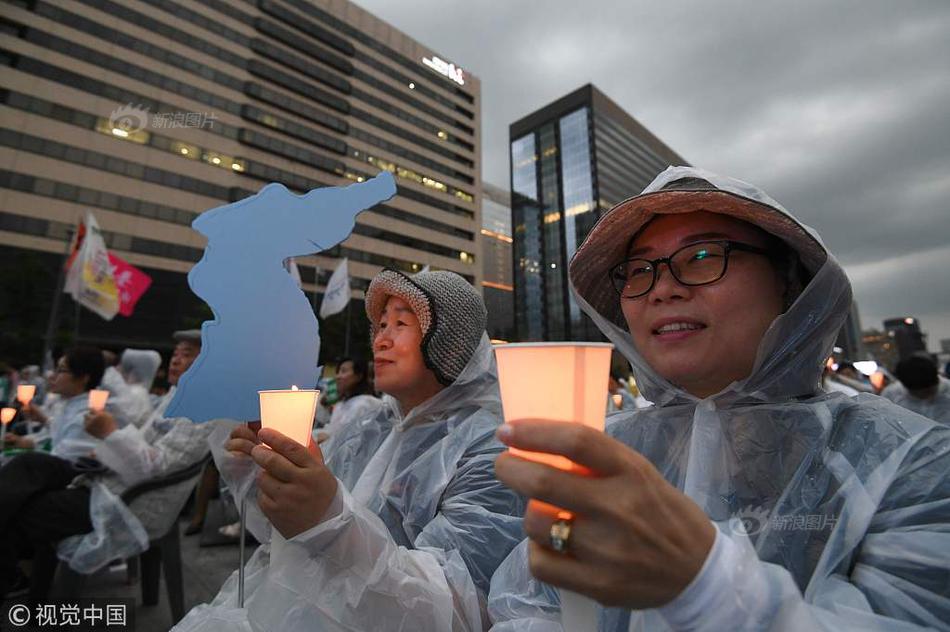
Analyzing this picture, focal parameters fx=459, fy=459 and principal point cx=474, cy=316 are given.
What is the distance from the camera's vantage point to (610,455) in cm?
53

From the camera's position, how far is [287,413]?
3.96ft

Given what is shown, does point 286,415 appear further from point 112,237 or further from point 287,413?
point 112,237

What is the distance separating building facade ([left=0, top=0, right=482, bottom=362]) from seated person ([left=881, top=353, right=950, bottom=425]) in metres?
20.5

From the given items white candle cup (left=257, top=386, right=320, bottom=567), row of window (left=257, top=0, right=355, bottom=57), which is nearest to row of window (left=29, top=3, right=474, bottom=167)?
row of window (left=257, top=0, right=355, bottom=57)

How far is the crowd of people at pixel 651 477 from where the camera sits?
1.86 feet

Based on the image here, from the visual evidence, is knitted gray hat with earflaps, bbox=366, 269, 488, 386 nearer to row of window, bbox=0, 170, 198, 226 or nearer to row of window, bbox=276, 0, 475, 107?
row of window, bbox=0, 170, 198, 226

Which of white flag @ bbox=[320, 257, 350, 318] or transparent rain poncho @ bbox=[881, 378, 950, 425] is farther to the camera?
white flag @ bbox=[320, 257, 350, 318]

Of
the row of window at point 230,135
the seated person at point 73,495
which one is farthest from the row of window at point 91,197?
the seated person at point 73,495

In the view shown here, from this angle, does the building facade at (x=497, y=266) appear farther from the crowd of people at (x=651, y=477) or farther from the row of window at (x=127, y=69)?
the row of window at (x=127, y=69)

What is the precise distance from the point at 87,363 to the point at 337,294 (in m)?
5.53

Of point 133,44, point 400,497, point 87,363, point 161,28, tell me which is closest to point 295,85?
point 161,28

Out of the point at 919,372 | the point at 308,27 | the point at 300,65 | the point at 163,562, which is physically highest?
the point at 308,27

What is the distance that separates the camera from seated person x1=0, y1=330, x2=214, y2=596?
3.02 metres

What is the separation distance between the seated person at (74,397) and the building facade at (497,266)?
3396mm
